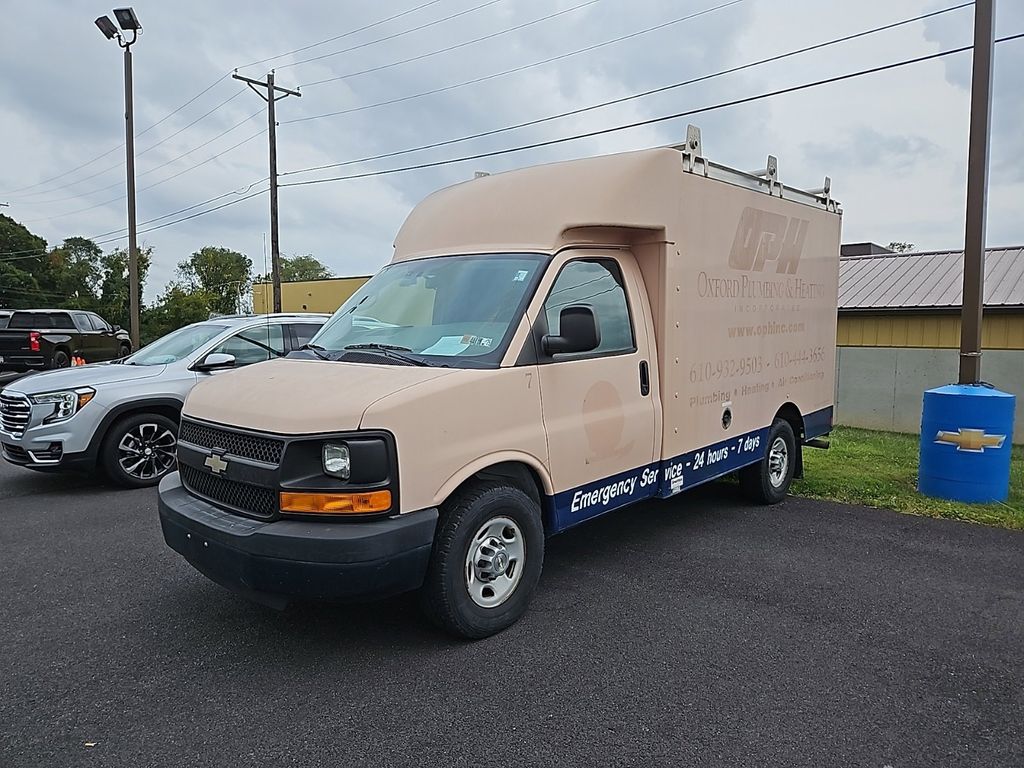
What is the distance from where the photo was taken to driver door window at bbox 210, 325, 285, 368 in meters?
8.51

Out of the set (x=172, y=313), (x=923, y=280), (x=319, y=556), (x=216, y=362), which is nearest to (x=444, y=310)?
(x=319, y=556)

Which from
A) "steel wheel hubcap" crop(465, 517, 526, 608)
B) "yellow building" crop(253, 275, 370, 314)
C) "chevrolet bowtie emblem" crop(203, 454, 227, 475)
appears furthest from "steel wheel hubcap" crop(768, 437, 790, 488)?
"yellow building" crop(253, 275, 370, 314)

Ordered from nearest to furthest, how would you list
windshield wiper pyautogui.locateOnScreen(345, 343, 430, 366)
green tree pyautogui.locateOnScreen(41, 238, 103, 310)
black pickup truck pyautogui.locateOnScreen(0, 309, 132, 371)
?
windshield wiper pyautogui.locateOnScreen(345, 343, 430, 366) → black pickup truck pyautogui.locateOnScreen(0, 309, 132, 371) → green tree pyautogui.locateOnScreen(41, 238, 103, 310)

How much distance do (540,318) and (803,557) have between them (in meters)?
2.88

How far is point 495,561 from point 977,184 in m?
6.49

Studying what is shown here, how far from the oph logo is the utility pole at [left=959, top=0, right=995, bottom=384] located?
76.1 inches

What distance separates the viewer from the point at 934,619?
441 cm

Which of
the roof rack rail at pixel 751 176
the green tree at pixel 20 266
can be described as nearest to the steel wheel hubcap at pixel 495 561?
the roof rack rail at pixel 751 176

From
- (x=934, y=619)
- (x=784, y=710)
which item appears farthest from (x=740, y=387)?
(x=784, y=710)

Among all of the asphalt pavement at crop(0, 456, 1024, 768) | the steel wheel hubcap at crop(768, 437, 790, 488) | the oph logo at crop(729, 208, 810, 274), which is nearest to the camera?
the asphalt pavement at crop(0, 456, 1024, 768)

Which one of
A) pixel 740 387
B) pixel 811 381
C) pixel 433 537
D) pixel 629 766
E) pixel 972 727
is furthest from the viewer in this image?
pixel 811 381

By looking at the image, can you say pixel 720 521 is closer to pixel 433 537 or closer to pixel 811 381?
pixel 811 381

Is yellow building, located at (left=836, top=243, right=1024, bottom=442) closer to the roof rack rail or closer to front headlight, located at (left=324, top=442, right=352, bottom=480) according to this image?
the roof rack rail

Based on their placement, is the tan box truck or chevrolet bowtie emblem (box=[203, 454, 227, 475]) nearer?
the tan box truck
